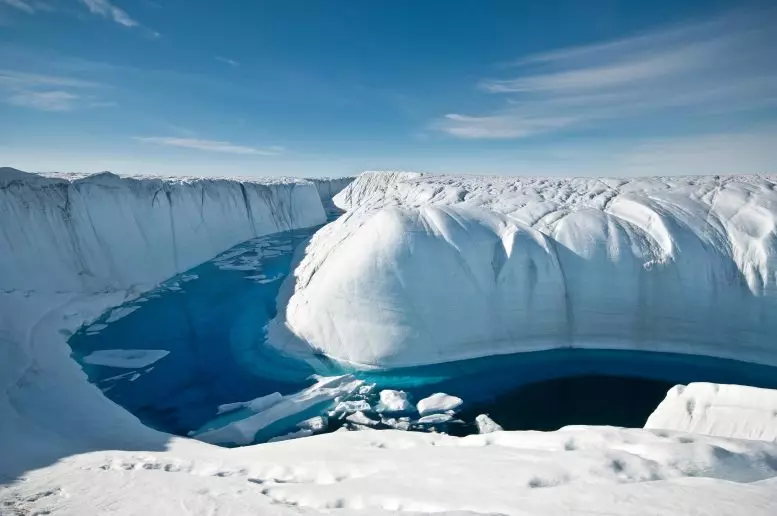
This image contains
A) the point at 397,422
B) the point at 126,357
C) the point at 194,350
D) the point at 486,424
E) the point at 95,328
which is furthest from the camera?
the point at 95,328

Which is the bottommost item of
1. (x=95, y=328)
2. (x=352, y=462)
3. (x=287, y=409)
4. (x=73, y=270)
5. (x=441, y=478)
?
(x=287, y=409)

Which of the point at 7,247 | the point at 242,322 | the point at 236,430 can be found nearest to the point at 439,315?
the point at 236,430

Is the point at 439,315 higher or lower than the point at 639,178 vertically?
lower

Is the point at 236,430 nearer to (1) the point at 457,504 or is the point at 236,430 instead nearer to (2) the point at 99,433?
(2) the point at 99,433

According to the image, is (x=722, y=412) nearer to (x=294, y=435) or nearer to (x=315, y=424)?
(x=315, y=424)

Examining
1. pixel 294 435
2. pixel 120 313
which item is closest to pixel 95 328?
pixel 120 313

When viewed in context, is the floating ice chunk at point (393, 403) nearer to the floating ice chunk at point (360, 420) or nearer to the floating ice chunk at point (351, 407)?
the floating ice chunk at point (351, 407)
